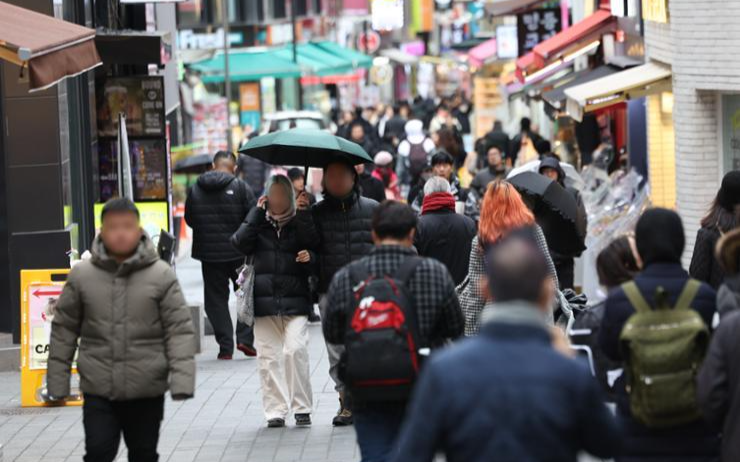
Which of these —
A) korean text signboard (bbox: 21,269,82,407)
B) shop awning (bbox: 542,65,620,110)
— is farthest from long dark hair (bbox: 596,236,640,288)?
shop awning (bbox: 542,65,620,110)

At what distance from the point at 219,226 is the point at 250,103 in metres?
36.2

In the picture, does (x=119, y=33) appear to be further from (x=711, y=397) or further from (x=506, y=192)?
(x=711, y=397)

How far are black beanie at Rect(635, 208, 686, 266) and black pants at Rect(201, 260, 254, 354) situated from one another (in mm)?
8738

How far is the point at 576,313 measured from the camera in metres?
10.1

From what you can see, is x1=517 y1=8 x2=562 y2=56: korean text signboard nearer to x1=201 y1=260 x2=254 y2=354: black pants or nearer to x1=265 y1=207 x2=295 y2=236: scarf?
x1=201 y1=260 x2=254 y2=354: black pants

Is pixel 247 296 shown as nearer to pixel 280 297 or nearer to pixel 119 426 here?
pixel 280 297

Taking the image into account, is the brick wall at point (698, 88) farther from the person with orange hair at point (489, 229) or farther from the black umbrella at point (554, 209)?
the person with orange hair at point (489, 229)

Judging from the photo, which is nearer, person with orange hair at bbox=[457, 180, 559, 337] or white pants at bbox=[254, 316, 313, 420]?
person with orange hair at bbox=[457, 180, 559, 337]

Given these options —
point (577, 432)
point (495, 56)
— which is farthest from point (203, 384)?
point (495, 56)

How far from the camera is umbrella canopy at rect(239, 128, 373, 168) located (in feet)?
35.9

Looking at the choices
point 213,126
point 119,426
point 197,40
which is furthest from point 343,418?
point 197,40

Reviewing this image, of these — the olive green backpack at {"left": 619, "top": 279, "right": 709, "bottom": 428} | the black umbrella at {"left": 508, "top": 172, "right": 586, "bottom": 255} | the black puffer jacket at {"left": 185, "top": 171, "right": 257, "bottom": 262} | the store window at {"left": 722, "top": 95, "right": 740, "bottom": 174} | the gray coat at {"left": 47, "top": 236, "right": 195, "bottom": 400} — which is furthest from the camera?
the store window at {"left": 722, "top": 95, "right": 740, "bottom": 174}

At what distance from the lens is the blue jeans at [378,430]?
7277 millimetres

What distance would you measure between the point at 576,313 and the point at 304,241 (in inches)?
76.0
